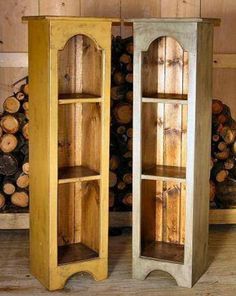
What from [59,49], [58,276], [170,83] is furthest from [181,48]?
[58,276]

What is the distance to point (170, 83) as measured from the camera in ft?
12.0

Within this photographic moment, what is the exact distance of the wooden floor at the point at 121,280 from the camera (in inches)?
136

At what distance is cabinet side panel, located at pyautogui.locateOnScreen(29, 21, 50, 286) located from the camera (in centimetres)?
331

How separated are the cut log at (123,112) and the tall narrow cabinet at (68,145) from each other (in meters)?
0.65

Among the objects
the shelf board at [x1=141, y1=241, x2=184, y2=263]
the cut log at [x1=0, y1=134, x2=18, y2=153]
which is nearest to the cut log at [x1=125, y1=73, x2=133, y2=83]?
the cut log at [x1=0, y1=134, x2=18, y2=153]

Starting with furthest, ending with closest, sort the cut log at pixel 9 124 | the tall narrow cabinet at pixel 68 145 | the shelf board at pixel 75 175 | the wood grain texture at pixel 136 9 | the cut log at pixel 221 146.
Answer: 1. the cut log at pixel 221 146
2. the wood grain texture at pixel 136 9
3. the cut log at pixel 9 124
4. the shelf board at pixel 75 175
5. the tall narrow cabinet at pixel 68 145

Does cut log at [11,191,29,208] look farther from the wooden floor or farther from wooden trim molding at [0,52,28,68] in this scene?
wooden trim molding at [0,52,28,68]

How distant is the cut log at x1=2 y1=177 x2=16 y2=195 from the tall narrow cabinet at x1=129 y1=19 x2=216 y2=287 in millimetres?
978

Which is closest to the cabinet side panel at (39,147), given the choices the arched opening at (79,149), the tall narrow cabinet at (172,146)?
the arched opening at (79,149)

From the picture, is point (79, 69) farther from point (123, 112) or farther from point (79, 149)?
point (123, 112)

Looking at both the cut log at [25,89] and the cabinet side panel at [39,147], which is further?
the cut log at [25,89]

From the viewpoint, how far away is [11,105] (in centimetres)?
425

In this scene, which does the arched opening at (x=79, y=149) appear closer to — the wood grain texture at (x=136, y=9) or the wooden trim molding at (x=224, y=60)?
the wood grain texture at (x=136, y=9)

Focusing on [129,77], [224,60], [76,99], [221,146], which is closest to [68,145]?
[76,99]
